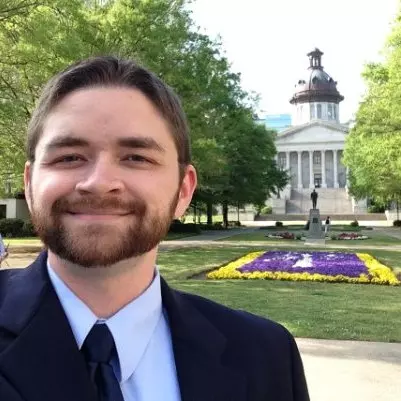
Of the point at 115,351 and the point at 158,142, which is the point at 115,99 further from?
the point at 115,351

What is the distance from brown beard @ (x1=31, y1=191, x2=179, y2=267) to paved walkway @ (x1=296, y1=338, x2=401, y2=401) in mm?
4023

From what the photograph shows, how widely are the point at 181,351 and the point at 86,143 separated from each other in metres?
0.53

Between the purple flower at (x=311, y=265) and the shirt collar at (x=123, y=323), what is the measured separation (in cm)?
1271

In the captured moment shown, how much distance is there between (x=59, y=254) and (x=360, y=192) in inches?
1989

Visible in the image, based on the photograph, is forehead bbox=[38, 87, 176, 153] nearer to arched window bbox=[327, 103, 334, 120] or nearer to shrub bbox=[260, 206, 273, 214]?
shrub bbox=[260, 206, 273, 214]

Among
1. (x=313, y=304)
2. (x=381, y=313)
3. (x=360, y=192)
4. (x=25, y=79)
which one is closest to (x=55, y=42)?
(x=25, y=79)

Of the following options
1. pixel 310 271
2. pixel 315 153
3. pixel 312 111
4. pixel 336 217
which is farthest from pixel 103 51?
pixel 312 111

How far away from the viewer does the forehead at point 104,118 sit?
1.25m

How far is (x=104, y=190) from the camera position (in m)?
1.21

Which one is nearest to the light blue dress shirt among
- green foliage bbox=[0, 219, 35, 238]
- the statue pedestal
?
the statue pedestal

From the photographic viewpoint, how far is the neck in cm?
122

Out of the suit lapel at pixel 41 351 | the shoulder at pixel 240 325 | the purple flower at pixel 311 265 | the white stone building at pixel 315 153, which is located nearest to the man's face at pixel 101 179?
the suit lapel at pixel 41 351

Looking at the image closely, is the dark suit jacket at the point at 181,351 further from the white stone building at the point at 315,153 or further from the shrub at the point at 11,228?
the white stone building at the point at 315,153

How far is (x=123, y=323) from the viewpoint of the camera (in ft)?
4.00
